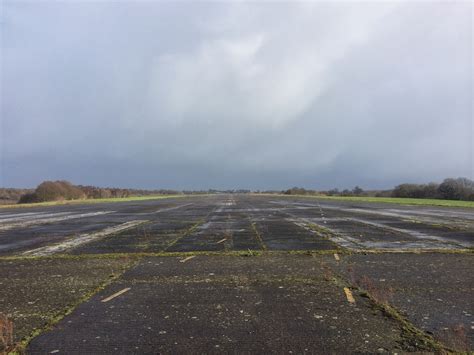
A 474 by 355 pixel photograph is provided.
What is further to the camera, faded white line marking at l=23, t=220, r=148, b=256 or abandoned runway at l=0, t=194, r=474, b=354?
faded white line marking at l=23, t=220, r=148, b=256

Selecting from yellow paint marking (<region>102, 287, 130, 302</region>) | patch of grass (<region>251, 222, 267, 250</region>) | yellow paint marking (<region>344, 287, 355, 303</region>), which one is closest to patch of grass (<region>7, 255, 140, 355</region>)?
yellow paint marking (<region>102, 287, 130, 302</region>)

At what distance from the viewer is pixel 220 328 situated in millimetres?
5254

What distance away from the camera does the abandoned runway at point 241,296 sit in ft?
15.9

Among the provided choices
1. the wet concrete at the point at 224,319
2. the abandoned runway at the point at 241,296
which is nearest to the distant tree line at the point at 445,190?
the abandoned runway at the point at 241,296

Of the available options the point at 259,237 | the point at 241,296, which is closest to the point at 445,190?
the point at 259,237

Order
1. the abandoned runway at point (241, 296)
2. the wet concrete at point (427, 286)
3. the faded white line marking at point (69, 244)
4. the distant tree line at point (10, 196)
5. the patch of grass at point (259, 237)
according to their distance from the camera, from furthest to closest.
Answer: the distant tree line at point (10, 196), the patch of grass at point (259, 237), the faded white line marking at point (69, 244), the wet concrete at point (427, 286), the abandoned runway at point (241, 296)

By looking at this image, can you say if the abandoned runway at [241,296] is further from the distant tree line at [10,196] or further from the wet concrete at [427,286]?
the distant tree line at [10,196]

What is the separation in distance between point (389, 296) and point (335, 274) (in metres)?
1.77

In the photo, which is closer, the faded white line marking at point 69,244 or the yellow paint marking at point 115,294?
the yellow paint marking at point 115,294

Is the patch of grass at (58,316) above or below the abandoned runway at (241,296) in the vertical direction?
below

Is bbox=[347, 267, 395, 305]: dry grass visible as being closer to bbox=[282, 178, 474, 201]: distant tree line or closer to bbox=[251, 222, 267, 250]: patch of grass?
bbox=[251, 222, 267, 250]: patch of grass

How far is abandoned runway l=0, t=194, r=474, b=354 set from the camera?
486cm

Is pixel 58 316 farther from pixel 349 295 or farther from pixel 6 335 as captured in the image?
pixel 349 295

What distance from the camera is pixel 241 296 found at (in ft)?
22.3
